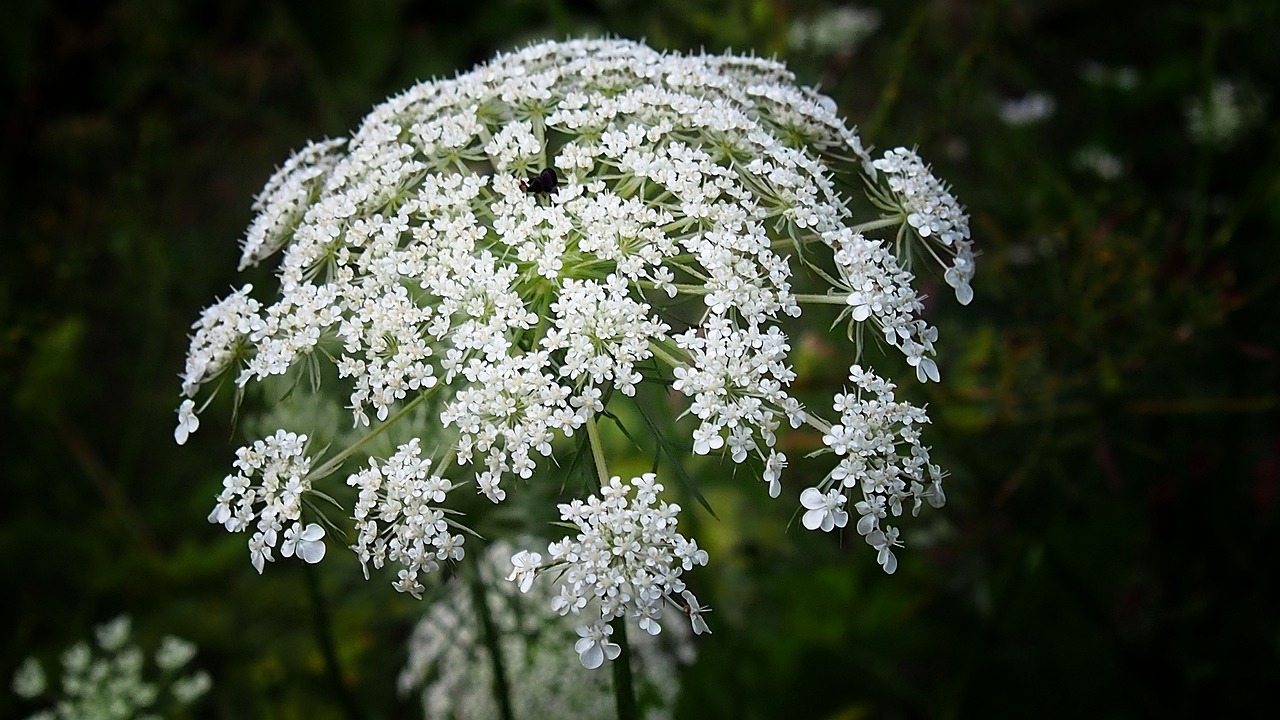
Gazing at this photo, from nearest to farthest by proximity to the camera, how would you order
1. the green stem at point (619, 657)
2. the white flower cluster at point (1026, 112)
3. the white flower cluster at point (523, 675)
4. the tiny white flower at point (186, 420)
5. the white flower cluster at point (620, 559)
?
→ the white flower cluster at point (620, 559) → the green stem at point (619, 657) → the tiny white flower at point (186, 420) → the white flower cluster at point (523, 675) → the white flower cluster at point (1026, 112)

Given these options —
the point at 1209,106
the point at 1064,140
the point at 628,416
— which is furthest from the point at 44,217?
the point at 1064,140

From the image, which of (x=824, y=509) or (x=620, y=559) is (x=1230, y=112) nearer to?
(x=824, y=509)

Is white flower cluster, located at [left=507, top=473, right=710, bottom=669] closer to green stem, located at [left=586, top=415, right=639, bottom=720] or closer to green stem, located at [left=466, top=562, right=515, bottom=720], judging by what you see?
green stem, located at [left=586, top=415, right=639, bottom=720]

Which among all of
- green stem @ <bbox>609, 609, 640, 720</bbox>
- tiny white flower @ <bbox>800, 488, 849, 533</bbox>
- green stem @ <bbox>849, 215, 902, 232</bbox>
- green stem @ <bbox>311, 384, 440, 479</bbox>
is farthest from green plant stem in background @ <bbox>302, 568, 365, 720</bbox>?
green stem @ <bbox>849, 215, 902, 232</bbox>

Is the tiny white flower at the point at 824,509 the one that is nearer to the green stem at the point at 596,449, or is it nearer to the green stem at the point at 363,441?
the green stem at the point at 596,449

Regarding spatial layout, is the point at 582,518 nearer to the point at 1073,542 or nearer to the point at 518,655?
the point at 518,655

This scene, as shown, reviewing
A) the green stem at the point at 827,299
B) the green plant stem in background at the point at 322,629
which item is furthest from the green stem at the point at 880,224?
the green plant stem in background at the point at 322,629

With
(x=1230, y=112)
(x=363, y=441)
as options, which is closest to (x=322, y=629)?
(x=363, y=441)
